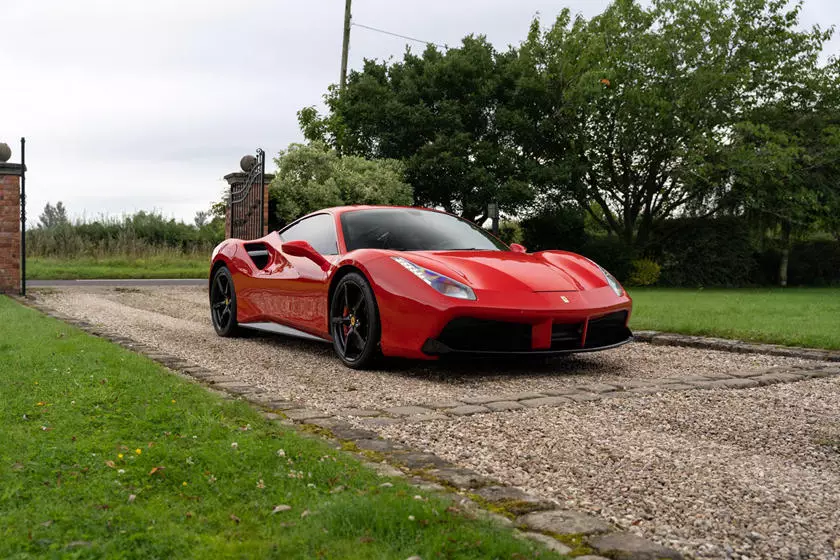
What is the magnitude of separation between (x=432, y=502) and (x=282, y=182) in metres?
19.3

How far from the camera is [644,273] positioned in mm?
25781

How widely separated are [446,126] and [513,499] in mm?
24184

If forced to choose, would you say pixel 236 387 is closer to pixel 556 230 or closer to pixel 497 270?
pixel 497 270

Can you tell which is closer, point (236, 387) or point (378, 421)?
point (378, 421)

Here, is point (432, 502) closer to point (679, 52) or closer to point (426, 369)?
point (426, 369)

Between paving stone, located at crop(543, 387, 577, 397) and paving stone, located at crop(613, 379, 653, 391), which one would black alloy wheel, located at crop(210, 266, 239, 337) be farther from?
paving stone, located at crop(613, 379, 653, 391)

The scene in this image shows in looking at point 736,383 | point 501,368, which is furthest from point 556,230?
point 736,383

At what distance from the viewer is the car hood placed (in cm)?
565

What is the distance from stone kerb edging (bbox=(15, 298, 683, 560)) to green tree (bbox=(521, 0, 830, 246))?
883 inches

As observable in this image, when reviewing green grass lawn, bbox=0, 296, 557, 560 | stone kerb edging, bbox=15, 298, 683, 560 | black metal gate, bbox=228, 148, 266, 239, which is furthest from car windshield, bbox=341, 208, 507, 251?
black metal gate, bbox=228, 148, 266, 239

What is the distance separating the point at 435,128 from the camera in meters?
26.5

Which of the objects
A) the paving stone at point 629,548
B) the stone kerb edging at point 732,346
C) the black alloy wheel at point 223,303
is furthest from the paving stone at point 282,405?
the stone kerb edging at point 732,346

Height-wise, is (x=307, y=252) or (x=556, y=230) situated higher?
(x=556, y=230)

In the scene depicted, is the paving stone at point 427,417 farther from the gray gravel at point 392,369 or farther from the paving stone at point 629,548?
the paving stone at point 629,548
